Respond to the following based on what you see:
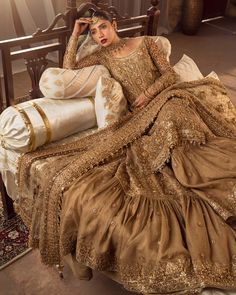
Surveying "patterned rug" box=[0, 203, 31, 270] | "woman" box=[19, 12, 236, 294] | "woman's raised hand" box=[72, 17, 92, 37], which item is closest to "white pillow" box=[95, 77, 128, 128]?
"woman" box=[19, 12, 236, 294]

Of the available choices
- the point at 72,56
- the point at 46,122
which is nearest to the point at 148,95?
the point at 72,56

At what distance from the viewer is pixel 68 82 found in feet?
5.58

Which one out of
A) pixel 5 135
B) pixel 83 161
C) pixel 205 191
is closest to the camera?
pixel 205 191

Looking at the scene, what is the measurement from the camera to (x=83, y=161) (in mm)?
1479

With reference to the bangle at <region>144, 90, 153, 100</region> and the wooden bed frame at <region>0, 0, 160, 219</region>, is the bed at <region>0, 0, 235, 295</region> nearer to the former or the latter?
the wooden bed frame at <region>0, 0, 160, 219</region>

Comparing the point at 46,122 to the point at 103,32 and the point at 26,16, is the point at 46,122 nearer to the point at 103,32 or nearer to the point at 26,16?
the point at 103,32

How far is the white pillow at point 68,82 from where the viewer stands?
1682 millimetres

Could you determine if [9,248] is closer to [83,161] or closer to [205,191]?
[83,161]

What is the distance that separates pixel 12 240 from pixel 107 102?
804 mm

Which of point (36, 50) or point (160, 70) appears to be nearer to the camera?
point (36, 50)

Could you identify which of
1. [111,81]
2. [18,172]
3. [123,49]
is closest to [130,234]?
[18,172]

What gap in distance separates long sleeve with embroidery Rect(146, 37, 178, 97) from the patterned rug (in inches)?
36.6

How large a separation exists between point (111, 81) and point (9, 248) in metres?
0.91

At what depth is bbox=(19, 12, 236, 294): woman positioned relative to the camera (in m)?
1.17
